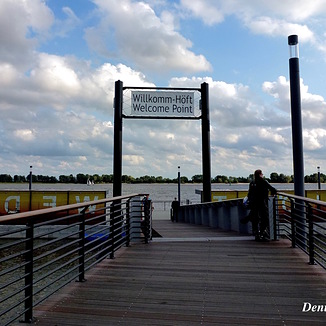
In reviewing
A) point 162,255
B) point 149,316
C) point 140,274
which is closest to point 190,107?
point 162,255

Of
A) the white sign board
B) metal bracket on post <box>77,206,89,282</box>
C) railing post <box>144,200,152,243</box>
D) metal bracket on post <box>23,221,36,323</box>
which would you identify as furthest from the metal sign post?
metal bracket on post <box>23,221,36,323</box>

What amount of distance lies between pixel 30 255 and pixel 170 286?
188 centimetres

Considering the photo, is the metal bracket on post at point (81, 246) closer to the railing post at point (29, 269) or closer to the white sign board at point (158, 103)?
the railing post at point (29, 269)

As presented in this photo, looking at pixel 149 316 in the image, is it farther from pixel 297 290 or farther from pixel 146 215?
pixel 146 215

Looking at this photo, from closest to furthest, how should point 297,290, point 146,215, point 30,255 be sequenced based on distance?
point 30,255 < point 297,290 < point 146,215

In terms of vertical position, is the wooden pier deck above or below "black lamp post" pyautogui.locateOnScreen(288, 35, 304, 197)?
below

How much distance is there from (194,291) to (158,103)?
30.4 feet

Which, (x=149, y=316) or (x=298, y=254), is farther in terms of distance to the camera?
(x=298, y=254)

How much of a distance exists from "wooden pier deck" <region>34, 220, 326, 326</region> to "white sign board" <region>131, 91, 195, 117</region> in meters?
7.02

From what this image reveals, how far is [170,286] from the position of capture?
4445 millimetres

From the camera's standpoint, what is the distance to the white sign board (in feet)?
41.3

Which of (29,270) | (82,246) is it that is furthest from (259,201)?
(29,270)

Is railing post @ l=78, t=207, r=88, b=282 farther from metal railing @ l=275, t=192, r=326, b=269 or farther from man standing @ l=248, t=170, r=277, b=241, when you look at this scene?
man standing @ l=248, t=170, r=277, b=241

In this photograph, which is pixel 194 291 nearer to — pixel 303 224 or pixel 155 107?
pixel 303 224
